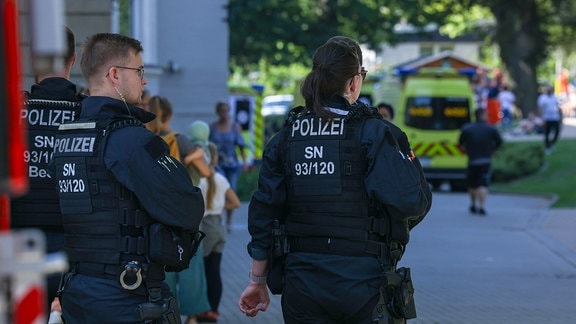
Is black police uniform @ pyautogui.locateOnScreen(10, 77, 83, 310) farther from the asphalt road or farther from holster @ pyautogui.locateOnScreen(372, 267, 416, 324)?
the asphalt road

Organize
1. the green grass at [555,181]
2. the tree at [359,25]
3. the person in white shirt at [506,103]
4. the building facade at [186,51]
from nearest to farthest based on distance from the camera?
1. the building facade at [186,51]
2. the green grass at [555,181]
3. the tree at [359,25]
4. the person in white shirt at [506,103]

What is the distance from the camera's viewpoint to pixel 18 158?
1995 millimetres

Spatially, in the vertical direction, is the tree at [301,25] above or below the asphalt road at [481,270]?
above

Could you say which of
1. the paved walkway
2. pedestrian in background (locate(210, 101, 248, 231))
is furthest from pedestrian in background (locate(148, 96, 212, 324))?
pedestrian in background (locate(210, 101, 248, 231))

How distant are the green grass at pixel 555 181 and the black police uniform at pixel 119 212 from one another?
15774 millimetres

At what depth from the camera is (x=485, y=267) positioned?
475 inches

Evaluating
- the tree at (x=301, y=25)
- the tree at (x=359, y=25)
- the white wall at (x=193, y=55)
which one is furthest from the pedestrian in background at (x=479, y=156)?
the tree at (x=301, y=25)

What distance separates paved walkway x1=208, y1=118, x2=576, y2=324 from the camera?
918 centimetres

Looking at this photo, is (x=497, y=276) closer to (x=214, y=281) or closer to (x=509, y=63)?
(x=214, y=281)

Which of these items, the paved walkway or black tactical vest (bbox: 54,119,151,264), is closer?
black tactical vest (bbox: 54,119,151,264)

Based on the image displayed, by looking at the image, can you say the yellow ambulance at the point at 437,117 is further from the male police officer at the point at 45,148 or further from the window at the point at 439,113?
the male police officer at the point at 45,148

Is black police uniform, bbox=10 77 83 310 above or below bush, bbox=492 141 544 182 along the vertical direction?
above

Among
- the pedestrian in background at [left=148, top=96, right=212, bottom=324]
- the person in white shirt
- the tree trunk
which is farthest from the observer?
the person in white shirt

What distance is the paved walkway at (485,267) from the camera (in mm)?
9180
